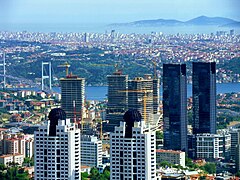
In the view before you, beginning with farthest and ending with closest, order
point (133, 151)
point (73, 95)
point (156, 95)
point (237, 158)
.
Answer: point (73, 95) → point (156, 95) → point (237, 158) → point (133, 151)

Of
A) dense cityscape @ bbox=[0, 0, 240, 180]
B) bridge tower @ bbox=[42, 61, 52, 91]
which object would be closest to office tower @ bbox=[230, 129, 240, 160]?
dense cityscape @ bbox=[0, 0, 240, 180]

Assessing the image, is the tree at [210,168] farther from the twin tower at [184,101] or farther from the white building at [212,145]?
the twin tower at [184,101]

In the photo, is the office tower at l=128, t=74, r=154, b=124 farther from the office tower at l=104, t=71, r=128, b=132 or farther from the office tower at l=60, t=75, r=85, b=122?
the office tower at l=60, t=75, r=85, b=122

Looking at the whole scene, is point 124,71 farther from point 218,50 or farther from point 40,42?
point 40,42

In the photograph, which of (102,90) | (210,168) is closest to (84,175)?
(210,168)

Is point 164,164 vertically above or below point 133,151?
below

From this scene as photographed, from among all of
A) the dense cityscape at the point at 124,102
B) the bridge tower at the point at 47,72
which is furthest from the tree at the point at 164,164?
the bridge tower at the point at 47,72

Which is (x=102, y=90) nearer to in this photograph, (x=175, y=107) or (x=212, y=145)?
(x=175, y=107)
